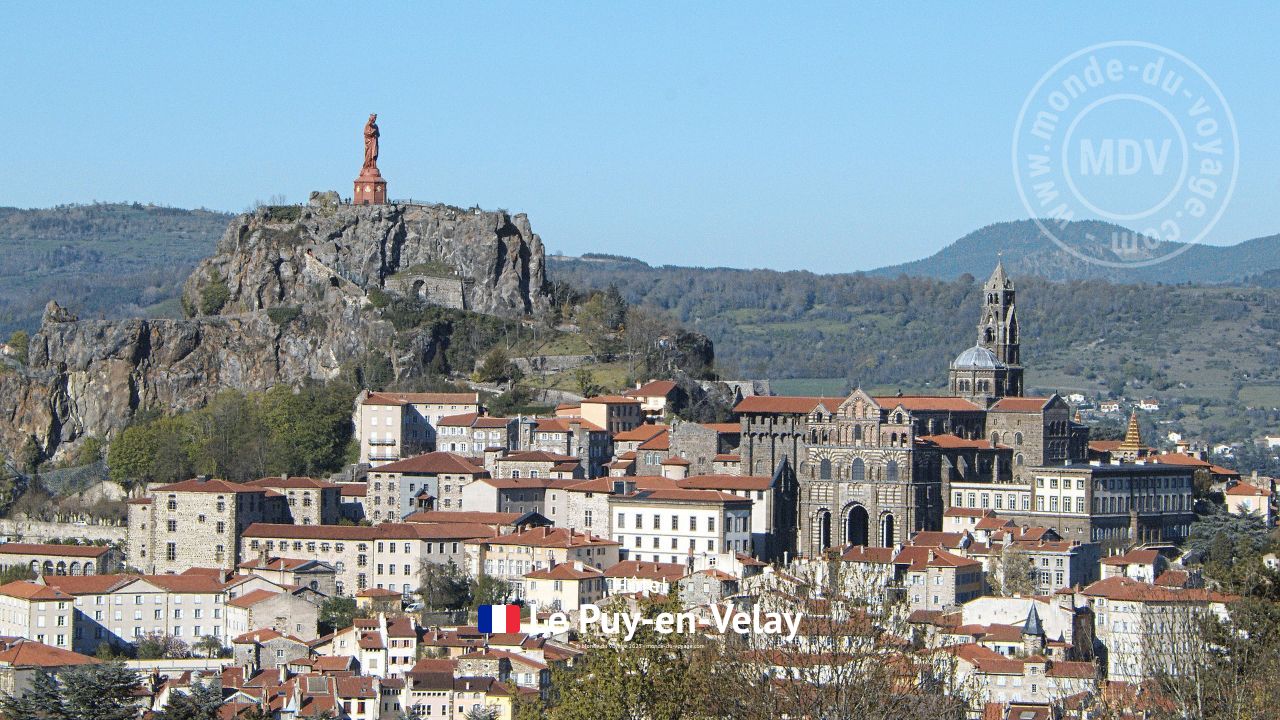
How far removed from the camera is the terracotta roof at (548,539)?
7550 cm

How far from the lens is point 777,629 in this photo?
37.5m

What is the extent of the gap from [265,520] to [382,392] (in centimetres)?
1327

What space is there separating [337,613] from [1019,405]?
90.4 ft

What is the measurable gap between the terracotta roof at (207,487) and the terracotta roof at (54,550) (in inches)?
133

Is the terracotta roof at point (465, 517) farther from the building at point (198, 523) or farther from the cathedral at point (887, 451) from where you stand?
the cathedral at point (887, 451)

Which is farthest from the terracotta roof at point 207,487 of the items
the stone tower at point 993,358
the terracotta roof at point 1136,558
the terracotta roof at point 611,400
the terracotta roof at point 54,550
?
the terracotta roof at point 1136,558

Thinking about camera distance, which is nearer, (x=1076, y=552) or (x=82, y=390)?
(x=1076, y=552)

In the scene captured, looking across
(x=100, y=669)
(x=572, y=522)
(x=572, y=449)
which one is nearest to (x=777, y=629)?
(x=100, y=669)

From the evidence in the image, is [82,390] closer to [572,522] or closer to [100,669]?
[572,522]

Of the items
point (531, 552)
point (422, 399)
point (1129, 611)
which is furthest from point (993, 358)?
point (422, 399)

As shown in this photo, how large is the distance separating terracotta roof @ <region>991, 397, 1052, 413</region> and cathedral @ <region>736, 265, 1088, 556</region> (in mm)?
38

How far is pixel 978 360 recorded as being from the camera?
87.2 m

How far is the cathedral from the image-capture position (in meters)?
79.0

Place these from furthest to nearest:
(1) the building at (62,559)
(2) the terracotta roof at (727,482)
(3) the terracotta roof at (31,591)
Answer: (1) the building at (62,559), (2) the terracotta roof at (727,482), (3) the terracotta roof at (31,591)
